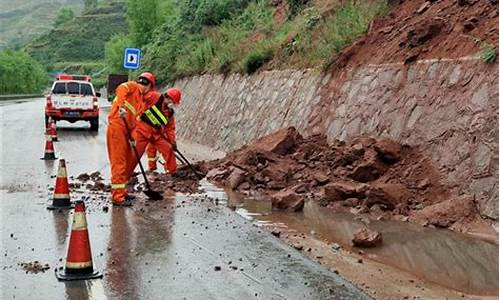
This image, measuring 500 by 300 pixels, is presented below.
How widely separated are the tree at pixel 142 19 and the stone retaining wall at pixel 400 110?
33912mm

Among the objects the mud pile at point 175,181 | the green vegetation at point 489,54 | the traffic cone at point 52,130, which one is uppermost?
the green vegetation at point 489,54

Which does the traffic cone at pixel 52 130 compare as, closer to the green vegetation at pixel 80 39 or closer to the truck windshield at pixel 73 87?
the truck windshield at pixel 73 87

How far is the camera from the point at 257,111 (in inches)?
705

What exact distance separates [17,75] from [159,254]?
94.7m

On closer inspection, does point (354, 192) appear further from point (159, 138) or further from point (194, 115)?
point (194, 115)

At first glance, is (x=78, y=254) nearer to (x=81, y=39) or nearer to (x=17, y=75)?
(x=17, y=75)

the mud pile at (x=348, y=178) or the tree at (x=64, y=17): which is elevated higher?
the mud pile at (x=348, y=178)

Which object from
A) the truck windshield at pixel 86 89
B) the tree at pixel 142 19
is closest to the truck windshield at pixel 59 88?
the truck windshield at pixel 86 89

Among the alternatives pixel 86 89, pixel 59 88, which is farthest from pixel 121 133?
pixel 59 88

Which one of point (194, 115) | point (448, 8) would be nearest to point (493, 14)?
point (448, 8)

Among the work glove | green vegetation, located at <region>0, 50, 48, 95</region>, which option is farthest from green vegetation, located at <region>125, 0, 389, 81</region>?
green vegetation, located at <region>0, 50, 48, 95</region>

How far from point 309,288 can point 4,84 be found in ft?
302

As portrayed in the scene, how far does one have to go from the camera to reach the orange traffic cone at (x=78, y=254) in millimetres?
6223

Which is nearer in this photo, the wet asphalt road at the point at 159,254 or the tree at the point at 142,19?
the wet asphalt road at the point at 159,254
